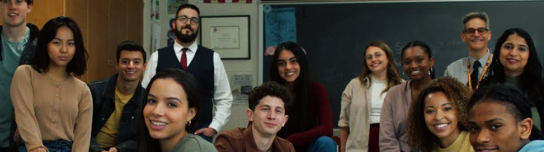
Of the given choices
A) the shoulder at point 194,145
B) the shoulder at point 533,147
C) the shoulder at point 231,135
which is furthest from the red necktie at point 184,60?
the shoulder at point 533,147

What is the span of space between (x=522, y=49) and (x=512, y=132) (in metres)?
0.97

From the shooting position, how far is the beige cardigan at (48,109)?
230 cm

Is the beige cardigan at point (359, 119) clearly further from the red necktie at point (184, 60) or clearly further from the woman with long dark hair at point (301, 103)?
the red necktie at point (184, 60)

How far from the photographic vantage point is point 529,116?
1927mm

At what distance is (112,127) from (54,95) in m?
0.57

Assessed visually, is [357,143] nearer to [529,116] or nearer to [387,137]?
Result: [387,137]

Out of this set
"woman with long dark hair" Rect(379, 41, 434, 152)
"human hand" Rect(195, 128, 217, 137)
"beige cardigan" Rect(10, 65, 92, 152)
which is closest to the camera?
"beige cardigan" Rect(10, 65, 92, 152)

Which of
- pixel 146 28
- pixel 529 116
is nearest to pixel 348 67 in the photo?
pixel 146 28

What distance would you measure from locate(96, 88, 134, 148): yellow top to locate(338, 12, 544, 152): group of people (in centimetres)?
130

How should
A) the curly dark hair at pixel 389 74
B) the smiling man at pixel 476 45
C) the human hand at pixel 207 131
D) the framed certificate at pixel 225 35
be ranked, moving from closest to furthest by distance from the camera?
the human hand at pixel 207 131, the smiling man at pixel 476 45, the curly dark hair at pixel 389 74, the framed certificate at pixel 225 35

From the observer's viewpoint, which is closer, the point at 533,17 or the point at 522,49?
the point at 522,49

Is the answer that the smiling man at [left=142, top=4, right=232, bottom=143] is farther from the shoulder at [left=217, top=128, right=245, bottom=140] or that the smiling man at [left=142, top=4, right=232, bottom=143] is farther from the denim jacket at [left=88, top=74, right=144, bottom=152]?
the shoulder at [left=217, top=128, right=245, bottom=140]

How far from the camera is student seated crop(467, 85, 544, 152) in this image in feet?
5.98

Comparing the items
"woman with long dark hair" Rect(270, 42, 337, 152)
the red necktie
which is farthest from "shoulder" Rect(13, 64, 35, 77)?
"woman with long dark hair" Rect(270, 42, 337, 152)
